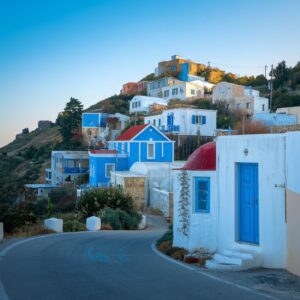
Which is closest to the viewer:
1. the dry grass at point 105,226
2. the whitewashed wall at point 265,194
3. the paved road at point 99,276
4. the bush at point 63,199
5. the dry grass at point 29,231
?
the paved road at point 99,276

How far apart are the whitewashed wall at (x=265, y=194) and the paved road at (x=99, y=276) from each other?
196cm

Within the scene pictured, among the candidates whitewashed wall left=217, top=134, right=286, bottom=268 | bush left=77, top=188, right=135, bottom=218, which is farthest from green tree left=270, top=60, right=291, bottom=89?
whitewashed wall left=217, top=134, right=286, bottom=268

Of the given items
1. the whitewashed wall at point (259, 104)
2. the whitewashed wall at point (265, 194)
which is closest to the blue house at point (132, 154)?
the whitewashed wall at point (259, 104)

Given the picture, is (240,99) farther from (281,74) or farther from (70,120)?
(70,120)

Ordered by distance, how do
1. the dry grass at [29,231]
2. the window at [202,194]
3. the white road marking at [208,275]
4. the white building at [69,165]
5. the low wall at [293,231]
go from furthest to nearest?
1. the white building at [69,165]
2. the dry grass at [29,231]
3. the window at [202,194]
4. the low wall at [293,231]
5. the white road marking at [208,275]

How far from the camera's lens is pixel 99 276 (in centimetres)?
1065

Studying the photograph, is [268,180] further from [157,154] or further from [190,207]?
[157,154]

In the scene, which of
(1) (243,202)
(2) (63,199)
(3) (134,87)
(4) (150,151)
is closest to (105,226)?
(1) (243,202)

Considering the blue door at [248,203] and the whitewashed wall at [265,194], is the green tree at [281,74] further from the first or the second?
the blue door at [248,203]

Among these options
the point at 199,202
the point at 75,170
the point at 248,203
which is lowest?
the point at 75,170

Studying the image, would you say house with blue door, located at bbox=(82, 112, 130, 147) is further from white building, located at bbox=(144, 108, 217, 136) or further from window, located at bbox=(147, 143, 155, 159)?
window, located at bbox=(147, 143, 155, 159)

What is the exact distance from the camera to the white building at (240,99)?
6606cm

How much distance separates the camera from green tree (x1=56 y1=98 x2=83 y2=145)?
246 feet

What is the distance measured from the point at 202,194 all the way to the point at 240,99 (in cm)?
5578
